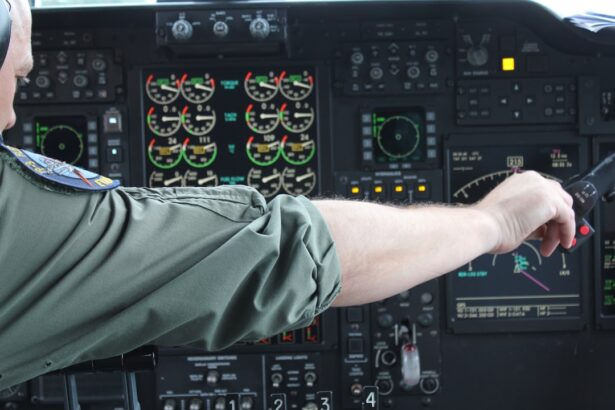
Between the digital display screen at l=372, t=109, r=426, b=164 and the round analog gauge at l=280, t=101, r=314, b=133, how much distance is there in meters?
0.27

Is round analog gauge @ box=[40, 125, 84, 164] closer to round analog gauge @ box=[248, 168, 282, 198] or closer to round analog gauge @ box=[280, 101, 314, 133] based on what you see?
round analog gauge @ box=[248, 168, 282, 198]

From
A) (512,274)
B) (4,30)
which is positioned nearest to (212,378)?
(512,274)

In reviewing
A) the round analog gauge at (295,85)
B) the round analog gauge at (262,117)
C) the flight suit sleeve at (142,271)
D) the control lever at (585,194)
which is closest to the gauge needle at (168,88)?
the round analog gauge at (262,117)

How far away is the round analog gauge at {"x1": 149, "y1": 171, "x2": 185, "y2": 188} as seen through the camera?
307cm

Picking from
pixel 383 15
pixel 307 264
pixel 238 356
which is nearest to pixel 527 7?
pixel 383 15

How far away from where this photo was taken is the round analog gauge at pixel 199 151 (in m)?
3.07

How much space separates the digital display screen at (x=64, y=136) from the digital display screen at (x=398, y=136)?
47.2 inches

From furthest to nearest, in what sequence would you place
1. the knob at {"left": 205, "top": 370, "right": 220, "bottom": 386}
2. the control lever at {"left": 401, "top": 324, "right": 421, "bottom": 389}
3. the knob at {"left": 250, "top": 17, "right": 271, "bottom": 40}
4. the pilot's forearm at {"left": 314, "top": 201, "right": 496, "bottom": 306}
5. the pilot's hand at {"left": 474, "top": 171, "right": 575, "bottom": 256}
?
the knob at {"left": 205, "top": 370, "right": 220, "bottom": 386} < the control lever at {"left": 401, "top": 324, "right": 421, "bottom": 389} < the knob at {"left": 250, "top": 17, "right": 271, "bottom": 40} < the pilot's hand at {"left": 474, "top": 171, "right": 575, "bottom": 256} < the pilot's forearm at {"left": 314, "top": 201, "right": 496, "bottom": 306}

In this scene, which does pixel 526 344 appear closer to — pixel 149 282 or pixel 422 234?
pixel 422 234

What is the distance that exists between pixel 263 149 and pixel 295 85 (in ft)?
0.95

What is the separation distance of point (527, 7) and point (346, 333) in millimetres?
1453

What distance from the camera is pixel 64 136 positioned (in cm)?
311

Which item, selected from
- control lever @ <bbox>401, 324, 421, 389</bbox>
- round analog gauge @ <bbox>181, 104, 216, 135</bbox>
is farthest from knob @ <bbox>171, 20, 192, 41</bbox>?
control lever @ <bbox>401, 324, 421, 389</bbox>

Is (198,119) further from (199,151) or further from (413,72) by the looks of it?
(413,72)
